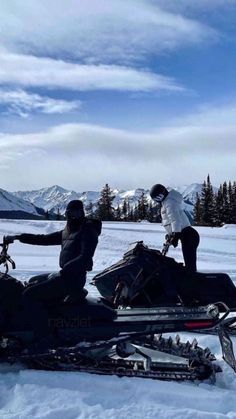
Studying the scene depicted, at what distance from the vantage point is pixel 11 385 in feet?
13.2

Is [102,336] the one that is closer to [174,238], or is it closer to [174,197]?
[174,238]

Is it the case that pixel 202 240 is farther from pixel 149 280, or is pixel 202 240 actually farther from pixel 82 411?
pixel 82 411

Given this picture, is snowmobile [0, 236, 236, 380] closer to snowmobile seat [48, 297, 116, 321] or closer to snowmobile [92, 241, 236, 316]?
snowmobile seat [48, 297, 116, 321]

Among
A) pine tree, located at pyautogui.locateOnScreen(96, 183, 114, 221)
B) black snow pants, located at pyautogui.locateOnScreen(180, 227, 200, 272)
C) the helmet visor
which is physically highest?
pine tree, located at pyautogui.locateOnScreen(96, 183, 114, 221)

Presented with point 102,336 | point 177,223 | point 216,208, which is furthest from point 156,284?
point 216,208

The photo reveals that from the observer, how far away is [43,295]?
4.42 m

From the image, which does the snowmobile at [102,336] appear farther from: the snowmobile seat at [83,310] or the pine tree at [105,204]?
the pine tree at [105,204]

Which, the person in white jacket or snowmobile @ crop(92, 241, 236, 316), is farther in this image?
the person in white jacket

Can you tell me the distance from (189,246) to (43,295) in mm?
2353

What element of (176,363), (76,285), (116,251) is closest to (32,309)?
(76,285)

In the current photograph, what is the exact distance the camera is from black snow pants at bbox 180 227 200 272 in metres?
6.13

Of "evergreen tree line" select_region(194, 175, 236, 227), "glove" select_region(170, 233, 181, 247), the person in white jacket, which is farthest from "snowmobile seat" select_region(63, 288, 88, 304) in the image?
"evergreen tree line" select_region(194, 175, 236, 227)

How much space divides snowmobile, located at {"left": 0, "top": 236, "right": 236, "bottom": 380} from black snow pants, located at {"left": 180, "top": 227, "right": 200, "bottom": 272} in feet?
4.71

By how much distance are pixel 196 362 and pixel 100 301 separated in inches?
40.0
